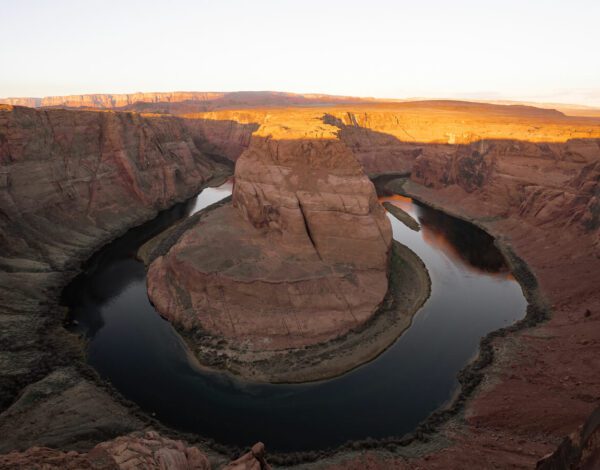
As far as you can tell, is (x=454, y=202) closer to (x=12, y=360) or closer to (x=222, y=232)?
(x=222, y=232)

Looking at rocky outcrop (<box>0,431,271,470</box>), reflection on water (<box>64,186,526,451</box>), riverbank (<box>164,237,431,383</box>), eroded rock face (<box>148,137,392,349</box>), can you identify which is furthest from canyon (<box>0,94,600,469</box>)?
rocky outcrop (<box>0,431,271,470</box>)

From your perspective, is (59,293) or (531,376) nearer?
(531,376)

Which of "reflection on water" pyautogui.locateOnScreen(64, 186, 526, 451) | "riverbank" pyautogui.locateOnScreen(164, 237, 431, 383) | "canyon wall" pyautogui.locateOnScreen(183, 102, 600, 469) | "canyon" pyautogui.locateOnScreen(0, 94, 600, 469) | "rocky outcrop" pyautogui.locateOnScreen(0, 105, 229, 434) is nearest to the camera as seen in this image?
"canyon wall" pyautogui.locateOnScreen(183, 102, 600, 469)

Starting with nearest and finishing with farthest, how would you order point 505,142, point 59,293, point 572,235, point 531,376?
1. point 531,376
2. point 59,293
3. point 572,235
4. point 505,142

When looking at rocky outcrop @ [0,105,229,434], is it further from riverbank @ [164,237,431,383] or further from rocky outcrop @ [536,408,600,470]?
rocky outcrop @ [536,408,600,470]

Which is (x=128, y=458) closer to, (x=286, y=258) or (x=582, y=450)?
(x=582, y=450)

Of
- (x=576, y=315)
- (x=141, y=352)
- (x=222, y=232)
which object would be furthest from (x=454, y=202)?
(x=141, y=352)
